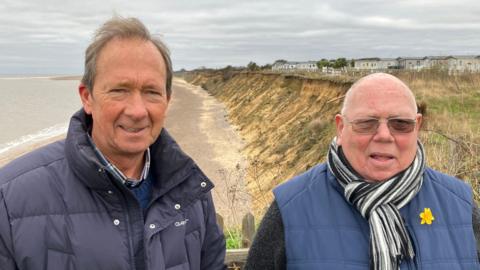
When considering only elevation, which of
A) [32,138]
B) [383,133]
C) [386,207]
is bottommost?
[32,138]

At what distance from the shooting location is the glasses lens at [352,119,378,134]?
2.27 meters

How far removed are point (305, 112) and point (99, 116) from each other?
71.9ft

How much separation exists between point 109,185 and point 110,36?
0.62 metres

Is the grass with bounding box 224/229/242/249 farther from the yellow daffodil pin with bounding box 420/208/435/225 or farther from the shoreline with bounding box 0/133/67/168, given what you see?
the shoreline with bounding box 0/133/67/168

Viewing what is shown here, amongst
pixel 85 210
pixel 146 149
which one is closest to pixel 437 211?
pixel 146 149

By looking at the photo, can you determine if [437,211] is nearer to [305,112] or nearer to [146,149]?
[146,149]

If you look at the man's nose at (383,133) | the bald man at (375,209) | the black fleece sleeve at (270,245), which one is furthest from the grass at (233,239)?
the man's nose at (383,133)

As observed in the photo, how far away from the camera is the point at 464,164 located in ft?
18.3

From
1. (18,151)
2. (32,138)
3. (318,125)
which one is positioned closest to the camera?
(318,125)

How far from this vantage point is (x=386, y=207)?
222 centimetres

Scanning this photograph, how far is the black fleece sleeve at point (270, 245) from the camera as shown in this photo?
231cm

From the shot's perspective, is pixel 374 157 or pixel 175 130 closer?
pixel 374 157

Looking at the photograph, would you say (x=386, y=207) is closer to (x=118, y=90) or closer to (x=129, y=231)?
(x=129, y=231)

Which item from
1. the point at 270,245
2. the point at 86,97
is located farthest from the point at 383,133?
the point at 86,97
